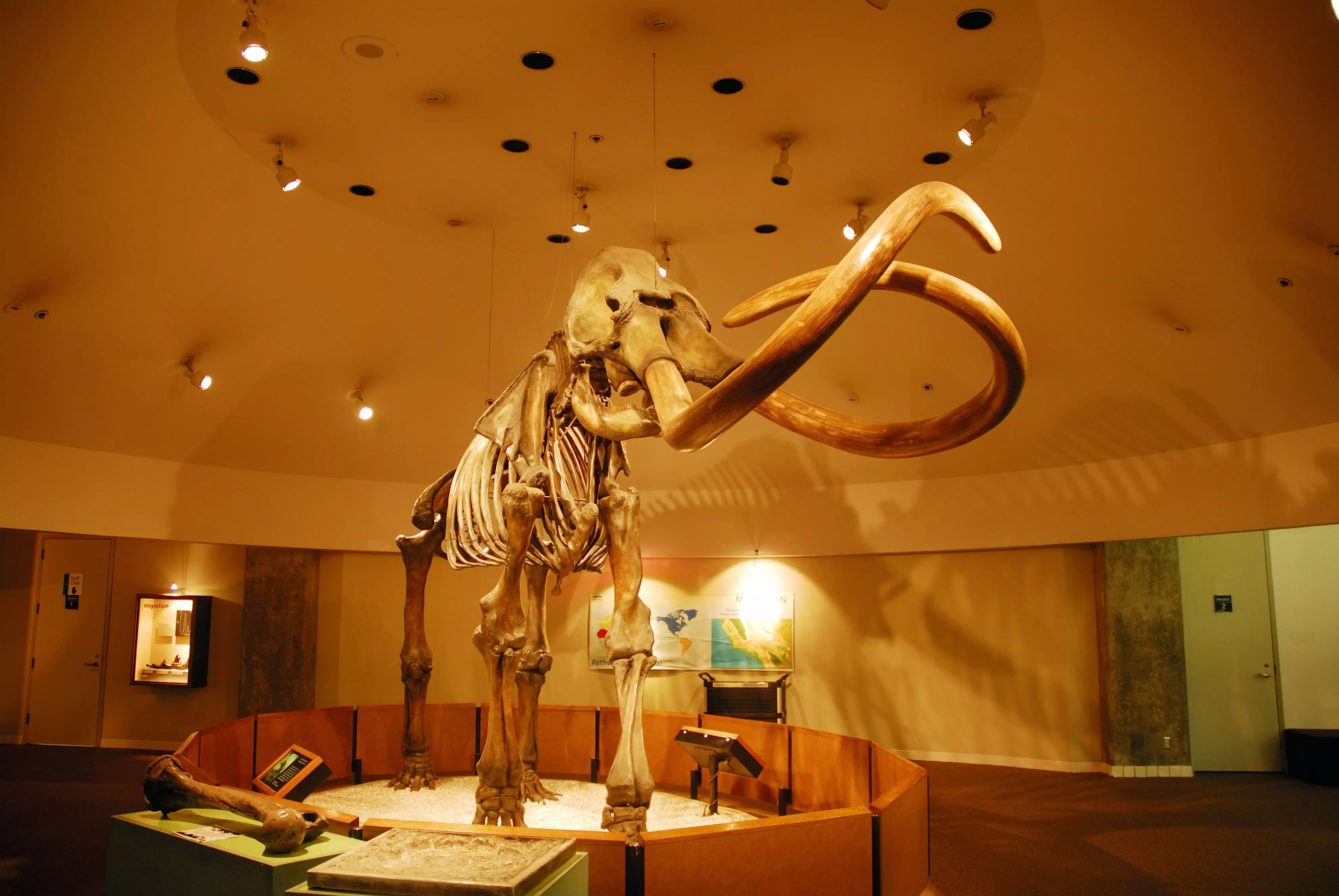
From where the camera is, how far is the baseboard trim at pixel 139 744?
10375 mm

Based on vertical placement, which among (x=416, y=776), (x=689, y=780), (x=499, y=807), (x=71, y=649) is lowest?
(x=689, y=780)

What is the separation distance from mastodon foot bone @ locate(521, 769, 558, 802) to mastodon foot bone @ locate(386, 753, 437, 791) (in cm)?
102

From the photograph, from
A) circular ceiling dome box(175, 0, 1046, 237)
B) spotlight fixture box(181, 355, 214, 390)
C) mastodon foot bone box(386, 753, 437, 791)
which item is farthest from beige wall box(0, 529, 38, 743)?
circular ceiling dome box(175, 0, 1046, 237)

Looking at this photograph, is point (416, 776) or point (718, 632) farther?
point (718, 632)

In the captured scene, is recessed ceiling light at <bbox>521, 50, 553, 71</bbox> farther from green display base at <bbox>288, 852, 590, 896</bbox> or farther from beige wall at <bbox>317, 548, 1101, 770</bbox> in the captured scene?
beige wall at <bbox>317, 548, 1101, 770</bbox>

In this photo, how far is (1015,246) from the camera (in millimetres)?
6598

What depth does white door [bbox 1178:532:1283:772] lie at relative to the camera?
929 centimetres

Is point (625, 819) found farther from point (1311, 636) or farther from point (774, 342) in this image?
point (1311, 636)

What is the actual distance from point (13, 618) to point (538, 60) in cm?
1036

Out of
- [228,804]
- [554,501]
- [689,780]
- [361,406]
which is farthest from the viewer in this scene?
[361,406]

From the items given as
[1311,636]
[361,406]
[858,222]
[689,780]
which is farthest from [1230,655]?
[361,406]

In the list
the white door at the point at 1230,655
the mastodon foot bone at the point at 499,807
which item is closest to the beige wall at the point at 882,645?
the white door at the point at 1230,655

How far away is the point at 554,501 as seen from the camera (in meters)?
5.21

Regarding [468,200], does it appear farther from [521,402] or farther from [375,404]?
[375,404]
